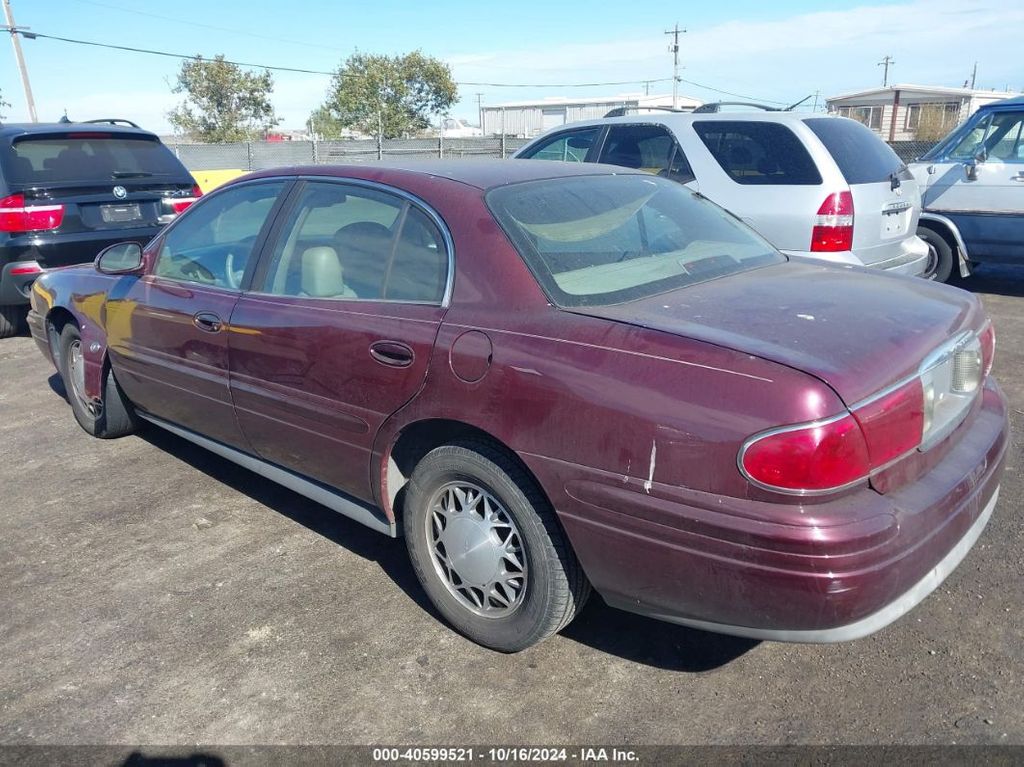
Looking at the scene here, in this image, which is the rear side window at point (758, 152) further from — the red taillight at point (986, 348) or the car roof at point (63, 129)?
the car roof at point (63, 129)

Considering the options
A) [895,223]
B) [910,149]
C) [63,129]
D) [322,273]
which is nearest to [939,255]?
[895,223]

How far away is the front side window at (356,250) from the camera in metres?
3.00

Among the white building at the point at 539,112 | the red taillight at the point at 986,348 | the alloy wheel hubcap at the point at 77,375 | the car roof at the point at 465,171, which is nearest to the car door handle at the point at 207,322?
the car roof at the point at 465,171

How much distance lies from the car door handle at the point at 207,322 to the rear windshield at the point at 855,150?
448cm

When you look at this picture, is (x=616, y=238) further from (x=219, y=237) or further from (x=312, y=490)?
(x=219, y=237)

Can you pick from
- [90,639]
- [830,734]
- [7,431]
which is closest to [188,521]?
[90,639]

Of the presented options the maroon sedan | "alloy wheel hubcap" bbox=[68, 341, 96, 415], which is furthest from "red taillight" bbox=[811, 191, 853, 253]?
"alloy wheel hubcap" bbox=[68, 341, 96, 415]

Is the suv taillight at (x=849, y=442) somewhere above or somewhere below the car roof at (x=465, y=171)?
below

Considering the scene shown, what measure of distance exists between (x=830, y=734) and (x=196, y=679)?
202 centimetres

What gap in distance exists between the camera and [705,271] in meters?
3.09

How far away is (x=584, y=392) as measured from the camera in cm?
239

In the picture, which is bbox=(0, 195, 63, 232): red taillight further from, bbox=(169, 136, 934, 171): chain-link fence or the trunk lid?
bbox=(169, 136, 934, 171): chain-link fence

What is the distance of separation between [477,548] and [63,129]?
6.36 meters

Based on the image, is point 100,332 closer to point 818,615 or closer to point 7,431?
point 7,431
